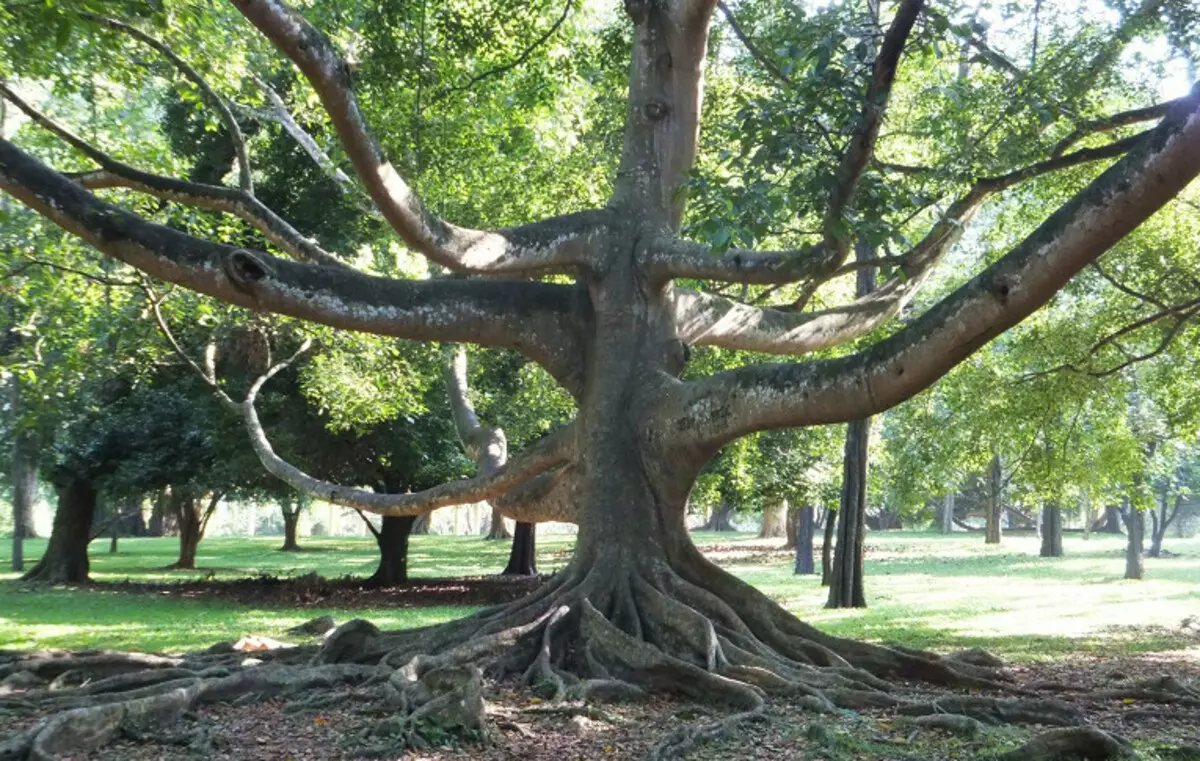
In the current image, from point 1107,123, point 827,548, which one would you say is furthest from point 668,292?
point 827,548

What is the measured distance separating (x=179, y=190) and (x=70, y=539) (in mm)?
16931

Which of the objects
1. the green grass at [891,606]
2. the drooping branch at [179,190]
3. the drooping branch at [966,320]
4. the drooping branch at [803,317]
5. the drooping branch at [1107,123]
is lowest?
the green grass at [891,606]

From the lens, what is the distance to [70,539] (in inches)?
896

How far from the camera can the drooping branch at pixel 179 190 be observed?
884 centimetres

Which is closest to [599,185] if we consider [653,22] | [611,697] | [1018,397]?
[653,22]

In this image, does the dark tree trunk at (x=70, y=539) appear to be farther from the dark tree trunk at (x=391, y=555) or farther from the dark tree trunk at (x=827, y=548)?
the dark tree trunk at (x=827, y=548)

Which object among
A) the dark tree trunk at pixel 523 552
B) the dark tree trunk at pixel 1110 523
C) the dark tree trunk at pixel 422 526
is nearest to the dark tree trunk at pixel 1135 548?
the dark tree trunk at pixel 523 552

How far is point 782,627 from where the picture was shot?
343 inches

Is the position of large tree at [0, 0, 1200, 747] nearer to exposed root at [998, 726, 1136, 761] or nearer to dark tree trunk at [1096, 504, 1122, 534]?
exposed root at [998, 726, 1136, 761]

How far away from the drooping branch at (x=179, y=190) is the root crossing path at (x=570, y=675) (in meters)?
3.82

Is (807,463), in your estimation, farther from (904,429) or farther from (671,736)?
(671,736)

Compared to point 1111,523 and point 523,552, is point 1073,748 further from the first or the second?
point 1111,523

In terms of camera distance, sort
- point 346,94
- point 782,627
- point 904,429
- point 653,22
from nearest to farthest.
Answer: point 346,94
point 782,627
point 653,22
point 904,429

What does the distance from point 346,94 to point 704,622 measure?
464cm
